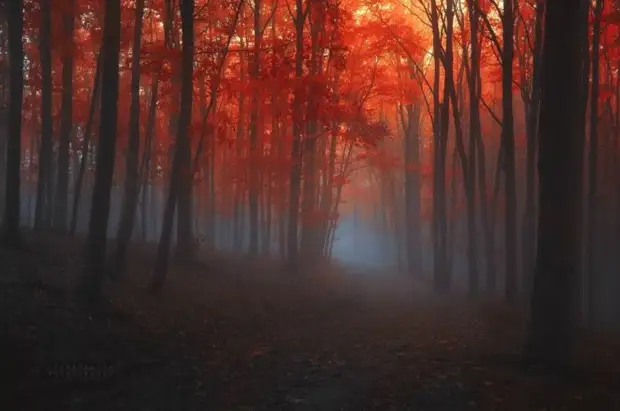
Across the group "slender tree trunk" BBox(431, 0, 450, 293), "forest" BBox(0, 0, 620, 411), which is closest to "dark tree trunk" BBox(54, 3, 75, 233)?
"forest" BBox(0, 0, 620, 411)

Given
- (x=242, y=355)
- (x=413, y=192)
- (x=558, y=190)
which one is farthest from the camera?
(x=413, y=192)

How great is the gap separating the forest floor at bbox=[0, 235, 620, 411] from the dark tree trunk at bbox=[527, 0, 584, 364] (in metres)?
0.59

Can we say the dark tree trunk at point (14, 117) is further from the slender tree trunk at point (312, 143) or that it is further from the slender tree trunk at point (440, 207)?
the slender tree trunk at point (440, 207)

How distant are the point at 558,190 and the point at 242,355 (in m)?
5.42

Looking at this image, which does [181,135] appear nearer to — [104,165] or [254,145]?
[104,165]

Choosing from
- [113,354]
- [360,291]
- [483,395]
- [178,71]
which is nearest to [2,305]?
[113,354]

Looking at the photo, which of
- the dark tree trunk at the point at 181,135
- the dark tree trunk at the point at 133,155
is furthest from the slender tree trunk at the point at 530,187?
the dark tree trunk at the point at 133,155

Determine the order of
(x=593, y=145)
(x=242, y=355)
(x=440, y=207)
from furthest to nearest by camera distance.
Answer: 1. (x=440, y=207)
2. (x=593, y=145)
3. (x=242, y=355)

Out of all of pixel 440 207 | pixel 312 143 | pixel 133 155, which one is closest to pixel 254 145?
pixel 312 143

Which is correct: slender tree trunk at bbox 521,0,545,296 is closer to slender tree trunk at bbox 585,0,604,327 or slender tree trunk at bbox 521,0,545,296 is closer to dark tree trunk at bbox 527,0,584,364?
slender tree trunk at bbox 585,0,604,327

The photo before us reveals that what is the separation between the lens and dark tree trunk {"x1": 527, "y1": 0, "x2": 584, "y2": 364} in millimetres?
8352

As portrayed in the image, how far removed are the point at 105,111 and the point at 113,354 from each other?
15.3 ft

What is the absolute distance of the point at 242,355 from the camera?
33.6 ft

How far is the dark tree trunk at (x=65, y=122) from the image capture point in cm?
1983
